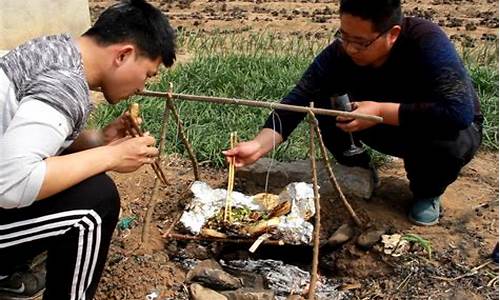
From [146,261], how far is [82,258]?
2.14ft

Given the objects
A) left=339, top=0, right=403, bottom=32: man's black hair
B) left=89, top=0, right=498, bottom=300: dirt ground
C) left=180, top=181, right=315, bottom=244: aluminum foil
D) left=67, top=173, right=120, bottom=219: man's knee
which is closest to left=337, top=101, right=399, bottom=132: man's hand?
left=339, top=0, right=403, bottom=32: man's black hair

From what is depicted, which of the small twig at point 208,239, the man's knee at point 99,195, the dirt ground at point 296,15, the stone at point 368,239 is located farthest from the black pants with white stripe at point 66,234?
the dirt ground at point 296,15

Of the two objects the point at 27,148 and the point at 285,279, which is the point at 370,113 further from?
the point at 27,148

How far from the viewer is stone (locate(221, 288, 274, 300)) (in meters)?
2.69

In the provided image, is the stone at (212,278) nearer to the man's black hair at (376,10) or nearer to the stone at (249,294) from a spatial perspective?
the stone at (249,294)

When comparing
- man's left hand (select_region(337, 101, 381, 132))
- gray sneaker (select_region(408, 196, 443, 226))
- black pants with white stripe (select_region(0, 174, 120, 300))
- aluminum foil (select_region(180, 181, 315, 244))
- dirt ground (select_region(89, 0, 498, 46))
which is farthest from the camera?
dirt ground (select_region(89, 0, 498, 46))

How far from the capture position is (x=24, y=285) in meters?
2.61

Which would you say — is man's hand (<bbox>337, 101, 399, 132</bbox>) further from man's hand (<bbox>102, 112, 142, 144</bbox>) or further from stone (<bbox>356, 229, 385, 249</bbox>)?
man's hand (<bbox>102, 112, 142, 144</bbox>)

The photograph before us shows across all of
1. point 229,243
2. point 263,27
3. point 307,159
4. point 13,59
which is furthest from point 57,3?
point 13,59

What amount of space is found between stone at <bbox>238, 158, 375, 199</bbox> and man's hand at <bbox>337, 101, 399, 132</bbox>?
21.5 inches

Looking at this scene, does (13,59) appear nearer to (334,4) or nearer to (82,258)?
(82,258)

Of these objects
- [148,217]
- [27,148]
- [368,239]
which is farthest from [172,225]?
[27,148]

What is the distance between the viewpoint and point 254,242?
2939mm

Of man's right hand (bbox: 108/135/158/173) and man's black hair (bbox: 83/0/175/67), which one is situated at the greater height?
man's black hair (bbox: 83/0/175/67)
